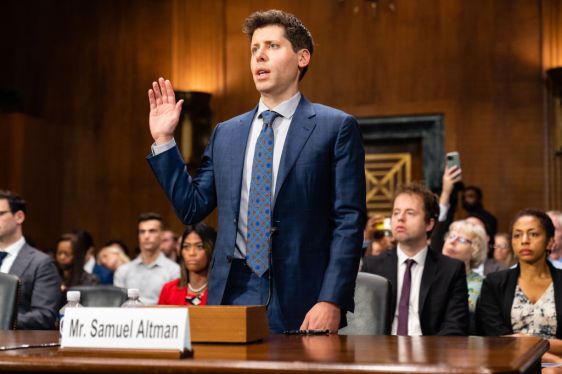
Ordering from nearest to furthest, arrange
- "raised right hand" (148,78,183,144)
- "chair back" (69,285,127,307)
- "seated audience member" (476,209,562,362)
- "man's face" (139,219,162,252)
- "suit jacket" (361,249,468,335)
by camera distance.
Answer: "raised right hand" (148,78,183,144) < "suit jacket" (361,249,468,335) < "seated audience member" (476,209,562,362) < "chair back" (69,285,127,307) < "man's face" (139,219,162,252)

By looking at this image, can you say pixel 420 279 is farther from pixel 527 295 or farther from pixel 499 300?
pixel 527 295

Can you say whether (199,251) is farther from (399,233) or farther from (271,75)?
(271,75)

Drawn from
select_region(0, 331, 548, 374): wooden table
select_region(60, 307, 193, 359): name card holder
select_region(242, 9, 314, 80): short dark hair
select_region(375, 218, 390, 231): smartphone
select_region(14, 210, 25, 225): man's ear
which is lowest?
select_region(0, 331, 548, 374): wooden table

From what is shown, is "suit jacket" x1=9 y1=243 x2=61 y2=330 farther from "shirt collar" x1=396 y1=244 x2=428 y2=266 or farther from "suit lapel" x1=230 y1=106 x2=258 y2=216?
"suit lapel" x1=230 y1=106 x2=258 y2=216

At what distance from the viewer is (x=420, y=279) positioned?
13.7 ft

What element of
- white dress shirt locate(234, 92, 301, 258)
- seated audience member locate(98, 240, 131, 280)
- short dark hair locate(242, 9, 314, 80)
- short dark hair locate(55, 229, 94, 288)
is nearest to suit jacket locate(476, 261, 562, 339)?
white dress shirt locate(234, 92, 301, 258)

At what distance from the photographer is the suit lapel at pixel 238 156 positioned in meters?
2.62

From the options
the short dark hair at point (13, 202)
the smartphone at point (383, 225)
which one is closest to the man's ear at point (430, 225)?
the smartphone at point (383, 225)

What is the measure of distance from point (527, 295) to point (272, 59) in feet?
7.09

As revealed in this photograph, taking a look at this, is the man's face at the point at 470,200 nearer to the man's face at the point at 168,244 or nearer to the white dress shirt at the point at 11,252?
the man's face at the point at 168,244

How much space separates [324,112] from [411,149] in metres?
6.63

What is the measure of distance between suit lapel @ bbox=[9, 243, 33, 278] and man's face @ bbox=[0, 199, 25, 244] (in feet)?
0.77

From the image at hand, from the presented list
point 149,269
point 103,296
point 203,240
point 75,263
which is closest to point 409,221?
point 203,240

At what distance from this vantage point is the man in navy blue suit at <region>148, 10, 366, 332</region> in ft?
8.27
